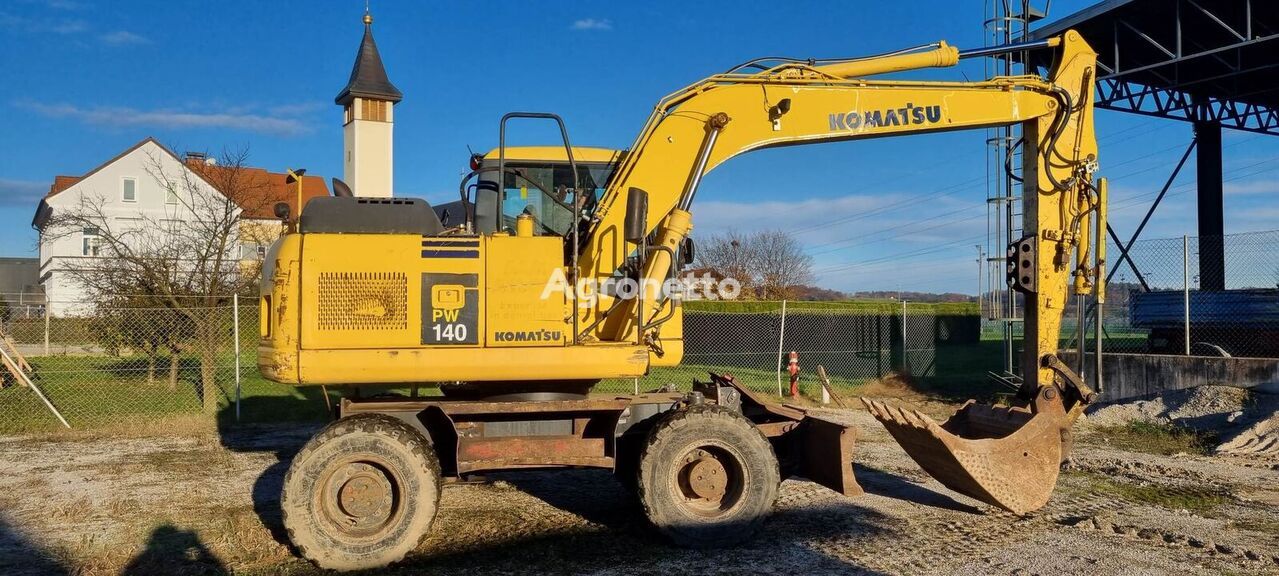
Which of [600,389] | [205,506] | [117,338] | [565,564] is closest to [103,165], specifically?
[117,338]

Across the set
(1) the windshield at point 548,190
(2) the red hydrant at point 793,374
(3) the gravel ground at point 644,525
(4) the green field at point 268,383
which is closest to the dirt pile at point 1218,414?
(3) the gravel ground at point 644,525

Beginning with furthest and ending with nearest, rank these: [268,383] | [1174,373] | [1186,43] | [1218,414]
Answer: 1. [1186,43]
2. [268,383]
3. [1174,373]
4. [1218,414]

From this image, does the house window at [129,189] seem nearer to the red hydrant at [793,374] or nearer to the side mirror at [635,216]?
the red hydrant at [793,374]

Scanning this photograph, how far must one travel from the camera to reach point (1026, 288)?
7727mm

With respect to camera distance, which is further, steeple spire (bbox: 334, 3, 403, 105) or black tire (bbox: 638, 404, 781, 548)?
steeple spire (bbox: 334, 3, 403, 105)

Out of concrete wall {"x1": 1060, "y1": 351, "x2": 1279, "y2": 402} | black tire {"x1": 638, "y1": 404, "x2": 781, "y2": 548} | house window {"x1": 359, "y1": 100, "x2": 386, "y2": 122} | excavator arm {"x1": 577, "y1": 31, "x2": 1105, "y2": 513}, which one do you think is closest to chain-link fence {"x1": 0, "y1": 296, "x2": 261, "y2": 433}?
excavator arm {"x1": 577, "y1": 31, "x2": 1105, "y2": 513}

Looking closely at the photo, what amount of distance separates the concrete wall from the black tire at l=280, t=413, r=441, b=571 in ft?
32.7

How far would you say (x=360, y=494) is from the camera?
634cm

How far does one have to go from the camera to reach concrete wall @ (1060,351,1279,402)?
1218 cm

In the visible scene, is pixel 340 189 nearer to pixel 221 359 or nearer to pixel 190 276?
pixel 190 276

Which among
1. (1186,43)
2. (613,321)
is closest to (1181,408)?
(613,321)

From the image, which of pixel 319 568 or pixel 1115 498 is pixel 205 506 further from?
pixel 1115 498

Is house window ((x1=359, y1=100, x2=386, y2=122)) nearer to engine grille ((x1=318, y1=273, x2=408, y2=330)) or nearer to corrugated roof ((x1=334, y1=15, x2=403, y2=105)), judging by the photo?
corrugated roof ((x1=334, y1=15, x2=403, y2=105))

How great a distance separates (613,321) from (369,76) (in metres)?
41.8
